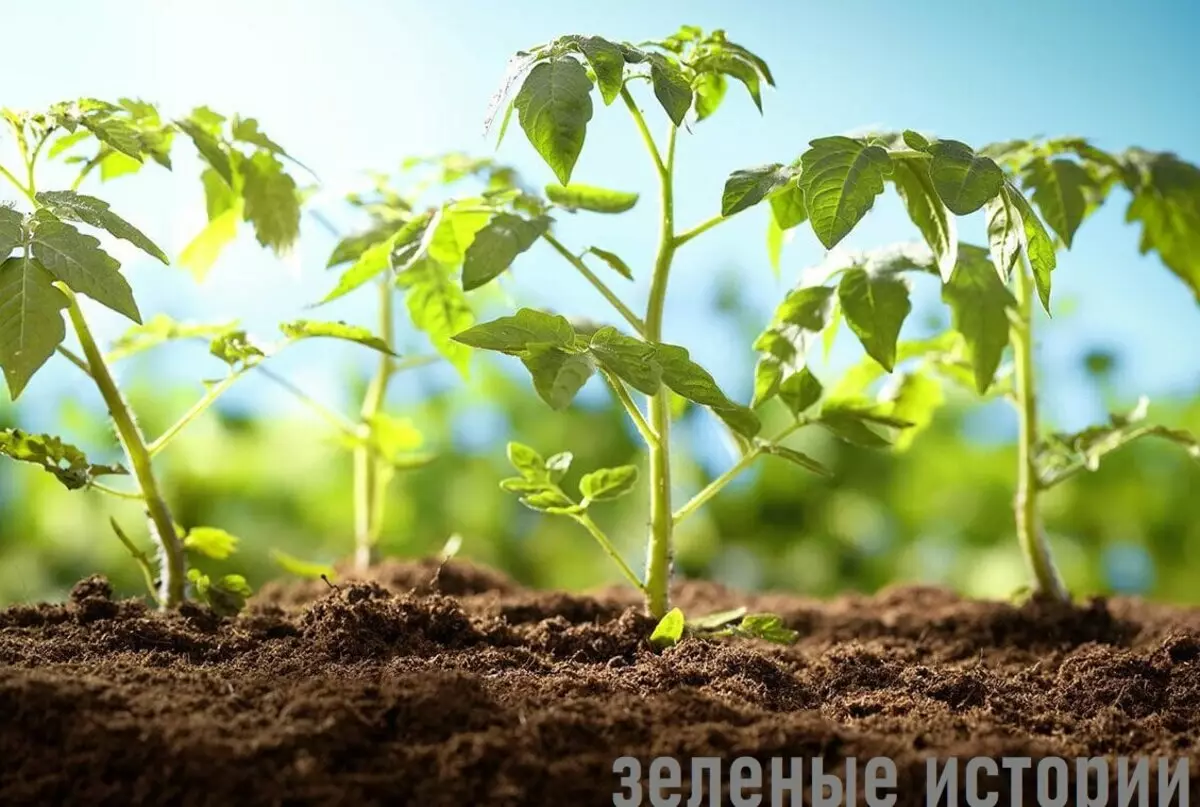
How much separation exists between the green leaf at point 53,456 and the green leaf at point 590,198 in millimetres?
531

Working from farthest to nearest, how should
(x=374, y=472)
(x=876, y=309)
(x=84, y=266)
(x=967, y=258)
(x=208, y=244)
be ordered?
(x=374, y=472), (x=208, y=244), (x=967, y=258), (x=876, y=309), (x=84, y=266)

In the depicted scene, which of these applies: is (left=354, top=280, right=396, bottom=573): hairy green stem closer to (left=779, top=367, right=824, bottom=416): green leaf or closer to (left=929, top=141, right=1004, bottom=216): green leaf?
(left=779, top=367, right=824, bottom=416): green leaf

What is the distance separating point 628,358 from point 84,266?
1.49 ft

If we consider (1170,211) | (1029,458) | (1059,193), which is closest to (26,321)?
(1059,193)

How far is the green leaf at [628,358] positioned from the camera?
101 cm

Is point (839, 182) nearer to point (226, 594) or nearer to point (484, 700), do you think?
point (484, 700)

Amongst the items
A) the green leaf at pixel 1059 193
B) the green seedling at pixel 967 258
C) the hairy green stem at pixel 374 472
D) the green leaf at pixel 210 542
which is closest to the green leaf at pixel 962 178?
the green seedling at pixel 967 258

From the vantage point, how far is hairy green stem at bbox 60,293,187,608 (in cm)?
125

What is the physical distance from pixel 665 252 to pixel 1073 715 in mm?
571

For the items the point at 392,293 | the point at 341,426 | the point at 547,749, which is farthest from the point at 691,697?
the point at 392,293

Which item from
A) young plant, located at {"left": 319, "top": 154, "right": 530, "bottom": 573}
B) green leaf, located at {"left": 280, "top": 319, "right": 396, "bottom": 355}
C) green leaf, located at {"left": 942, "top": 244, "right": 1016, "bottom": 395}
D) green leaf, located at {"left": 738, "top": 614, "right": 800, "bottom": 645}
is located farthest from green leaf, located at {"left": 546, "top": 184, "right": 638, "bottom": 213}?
green leaf, located at {"left": 738, "top": 614, "right": 800, "bottom": 645}

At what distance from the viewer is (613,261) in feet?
4.11

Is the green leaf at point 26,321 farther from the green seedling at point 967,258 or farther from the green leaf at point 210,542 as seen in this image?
the green seedling at point 967,258

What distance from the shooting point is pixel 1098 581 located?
10.3 ft
